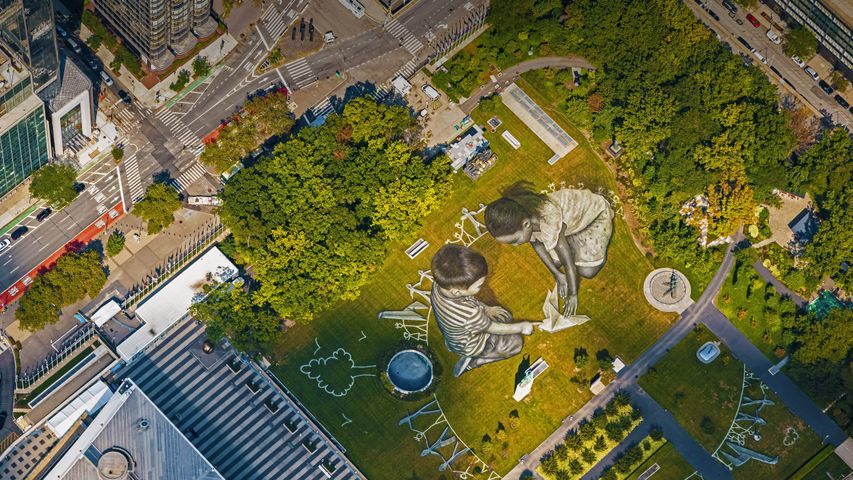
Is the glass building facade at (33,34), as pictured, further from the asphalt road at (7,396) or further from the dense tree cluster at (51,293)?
the asphalt road at (7,396)

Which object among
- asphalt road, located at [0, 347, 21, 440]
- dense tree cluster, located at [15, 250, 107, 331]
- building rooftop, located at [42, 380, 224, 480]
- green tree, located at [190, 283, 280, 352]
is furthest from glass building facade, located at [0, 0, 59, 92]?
building rooftop, located at [42, 380, 224, 480]

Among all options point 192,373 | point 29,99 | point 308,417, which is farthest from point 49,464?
point 29,99

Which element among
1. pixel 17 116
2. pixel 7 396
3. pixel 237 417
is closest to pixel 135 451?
pixel 237 417

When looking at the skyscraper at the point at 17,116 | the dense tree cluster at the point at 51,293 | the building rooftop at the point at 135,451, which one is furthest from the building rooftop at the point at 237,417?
the skyscraper at the point at 17,116

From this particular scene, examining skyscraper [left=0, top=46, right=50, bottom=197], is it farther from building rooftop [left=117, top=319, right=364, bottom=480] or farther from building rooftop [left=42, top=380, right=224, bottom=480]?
building rooftop [left=42, top=380, right=224, bottom=480]

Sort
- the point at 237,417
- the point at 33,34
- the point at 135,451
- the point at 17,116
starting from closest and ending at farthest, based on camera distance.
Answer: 1. the point at 33,34
2. the point at 135,451
3. the point at 17,116
4. the point at 237,417

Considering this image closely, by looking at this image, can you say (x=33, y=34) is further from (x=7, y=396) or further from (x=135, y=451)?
(x=135, y=451)

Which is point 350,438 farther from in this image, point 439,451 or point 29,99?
point 29,99
